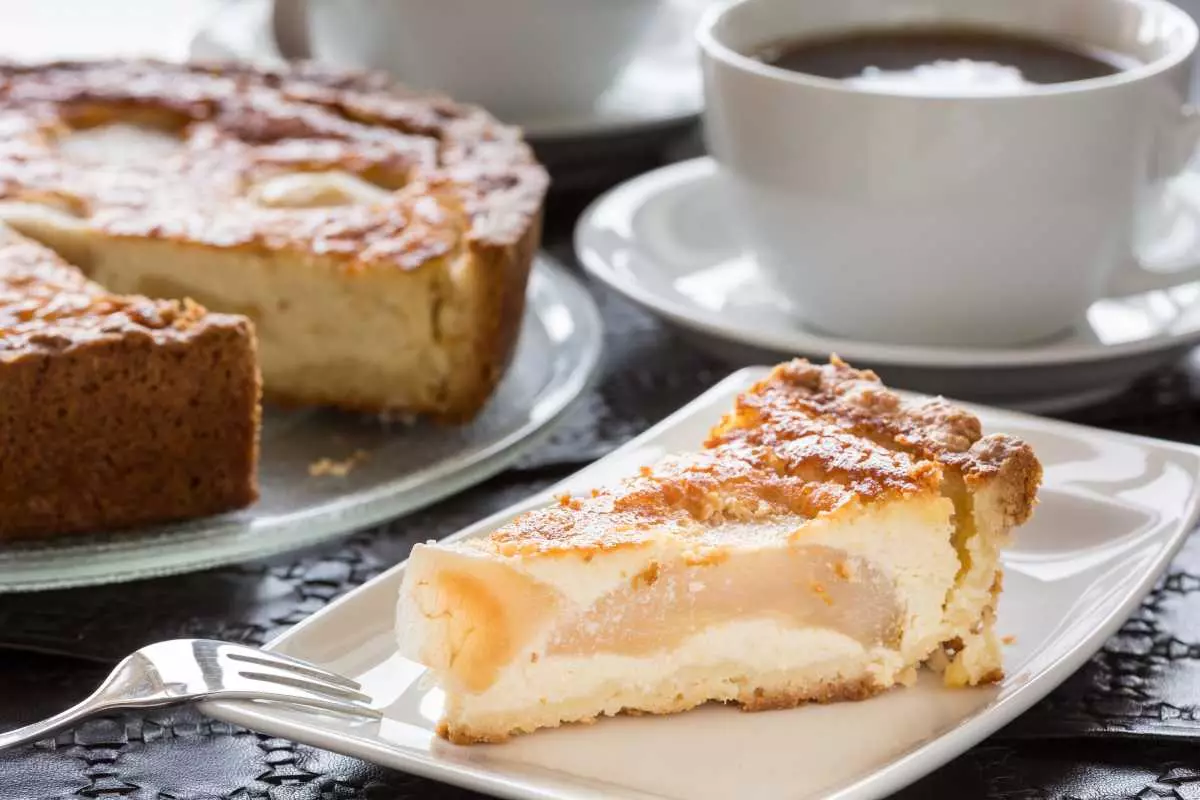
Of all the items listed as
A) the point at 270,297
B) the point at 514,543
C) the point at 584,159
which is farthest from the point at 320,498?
the point at 584,159

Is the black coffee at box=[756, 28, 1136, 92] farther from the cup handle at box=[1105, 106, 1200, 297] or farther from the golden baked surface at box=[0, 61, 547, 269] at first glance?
the golden baked surface at box=[0, 61, 547, 269]

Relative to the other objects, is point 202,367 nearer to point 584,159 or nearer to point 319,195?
point 319,195

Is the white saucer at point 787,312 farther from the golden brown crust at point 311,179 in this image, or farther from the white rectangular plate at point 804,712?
the white rectangular plate at point 804,712

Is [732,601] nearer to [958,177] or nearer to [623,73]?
[958,177]

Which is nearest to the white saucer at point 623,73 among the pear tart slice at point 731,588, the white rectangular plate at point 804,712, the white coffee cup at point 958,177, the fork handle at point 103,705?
the white coffee cup at point 958,177

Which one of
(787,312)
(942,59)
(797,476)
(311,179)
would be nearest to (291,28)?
(311,179)
